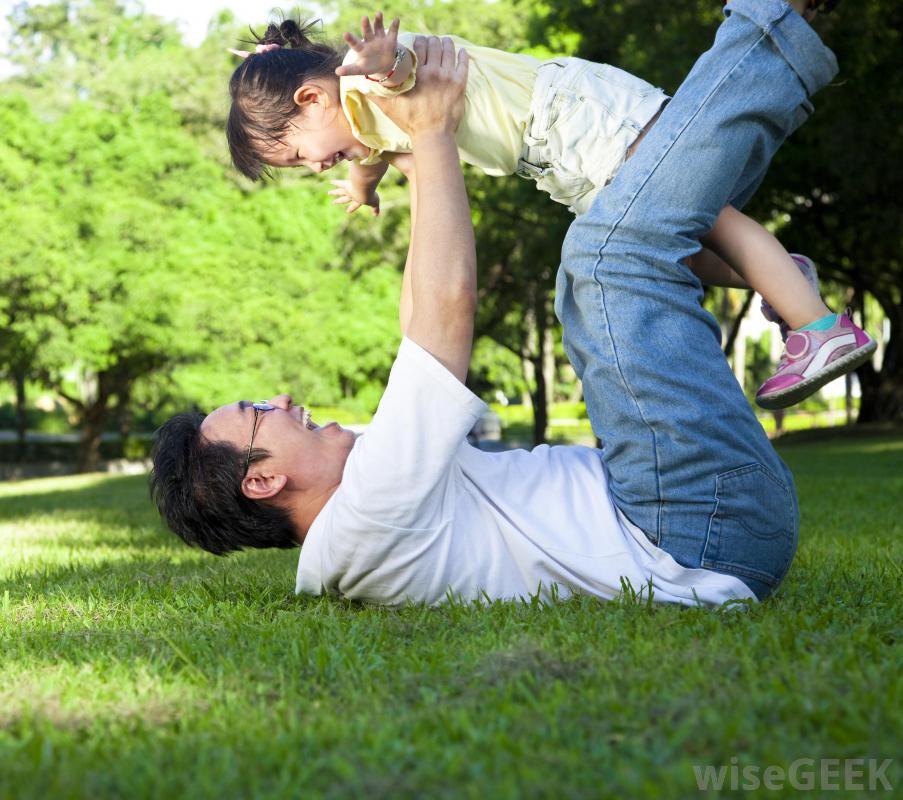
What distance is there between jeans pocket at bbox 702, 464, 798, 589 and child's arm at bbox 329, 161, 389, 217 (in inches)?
83.4

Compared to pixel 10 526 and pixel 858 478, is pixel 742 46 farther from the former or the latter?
pixel 858 478

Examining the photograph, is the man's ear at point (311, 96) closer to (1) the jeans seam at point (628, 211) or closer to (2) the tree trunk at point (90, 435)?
(1) the jeans seam at point (628, 211)

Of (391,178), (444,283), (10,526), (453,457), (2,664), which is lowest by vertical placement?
(10,526)

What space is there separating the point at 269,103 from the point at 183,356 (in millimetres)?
26321

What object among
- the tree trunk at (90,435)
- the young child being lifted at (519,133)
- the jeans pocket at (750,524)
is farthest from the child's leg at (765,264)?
the tree trunk at (90,435)

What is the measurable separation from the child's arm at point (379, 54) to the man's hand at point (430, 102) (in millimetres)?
64

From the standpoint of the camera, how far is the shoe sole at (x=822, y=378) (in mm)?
3405

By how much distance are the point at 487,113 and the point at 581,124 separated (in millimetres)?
369

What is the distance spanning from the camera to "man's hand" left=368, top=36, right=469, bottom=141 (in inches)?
131

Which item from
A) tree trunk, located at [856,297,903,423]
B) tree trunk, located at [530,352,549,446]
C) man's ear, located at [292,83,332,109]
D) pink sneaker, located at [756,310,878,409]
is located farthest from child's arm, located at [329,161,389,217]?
tree trunk, located at [530,352,549,446]

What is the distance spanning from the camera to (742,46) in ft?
10.3

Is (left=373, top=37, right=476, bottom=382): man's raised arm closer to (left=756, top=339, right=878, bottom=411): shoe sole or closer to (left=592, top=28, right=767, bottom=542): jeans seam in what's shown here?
(left=592, top=28, right=767, bottom=542): jeans seam

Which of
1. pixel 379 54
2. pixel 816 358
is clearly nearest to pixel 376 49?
pixel 379 54

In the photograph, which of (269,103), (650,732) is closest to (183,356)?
(269,103)
